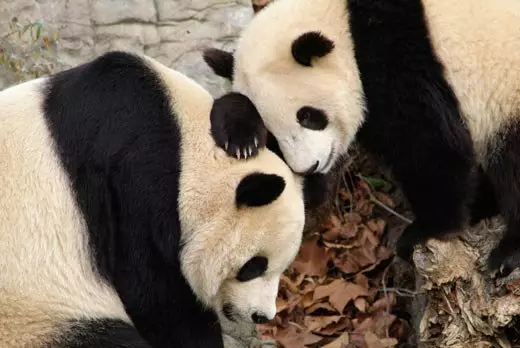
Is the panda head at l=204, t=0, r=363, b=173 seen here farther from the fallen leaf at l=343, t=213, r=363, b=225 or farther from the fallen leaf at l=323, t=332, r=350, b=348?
the fallen leaf at l=343, t=213, r=363, b=225

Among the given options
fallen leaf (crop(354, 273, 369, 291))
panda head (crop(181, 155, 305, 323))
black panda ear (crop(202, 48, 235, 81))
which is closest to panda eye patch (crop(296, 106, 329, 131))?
black panda ear (crop(202, 48, 235, 81))

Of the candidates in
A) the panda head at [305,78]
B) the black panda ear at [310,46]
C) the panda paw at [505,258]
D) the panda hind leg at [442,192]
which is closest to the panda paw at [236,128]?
the panda head at [305,78]

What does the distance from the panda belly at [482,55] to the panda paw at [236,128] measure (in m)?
0.98

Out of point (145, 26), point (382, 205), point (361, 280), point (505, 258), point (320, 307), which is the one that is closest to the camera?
point (505, 258)

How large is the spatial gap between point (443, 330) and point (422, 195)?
0.65 metres

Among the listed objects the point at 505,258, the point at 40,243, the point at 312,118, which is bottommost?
the point at 505,258

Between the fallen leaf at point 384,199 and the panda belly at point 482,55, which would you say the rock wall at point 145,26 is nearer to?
the fallen leaf at point 384,199

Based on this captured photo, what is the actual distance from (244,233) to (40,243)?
2.52 feet

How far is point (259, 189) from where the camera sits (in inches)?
123

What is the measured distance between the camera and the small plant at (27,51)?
200 inches

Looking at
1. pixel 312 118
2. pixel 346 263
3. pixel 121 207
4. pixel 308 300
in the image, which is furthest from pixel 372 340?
pixel 121 207

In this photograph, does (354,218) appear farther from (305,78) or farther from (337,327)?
(305,78)

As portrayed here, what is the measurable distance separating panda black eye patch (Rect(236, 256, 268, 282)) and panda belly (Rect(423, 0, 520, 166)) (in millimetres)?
1236

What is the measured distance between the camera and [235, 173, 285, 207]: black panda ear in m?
3.12
